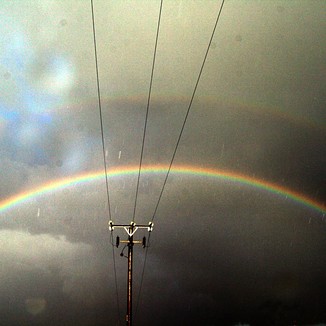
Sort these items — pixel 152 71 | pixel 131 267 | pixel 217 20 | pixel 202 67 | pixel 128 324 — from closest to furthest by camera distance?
pixel 217 20, pixel 202 67, pixel 152 71, pixel 128 324, pixel 131 267

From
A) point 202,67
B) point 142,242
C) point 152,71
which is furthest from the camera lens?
point 142,242

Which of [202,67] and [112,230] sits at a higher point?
[112,230]

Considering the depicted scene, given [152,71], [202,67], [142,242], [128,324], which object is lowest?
[128,324]

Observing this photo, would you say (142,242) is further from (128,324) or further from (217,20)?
(217,20)

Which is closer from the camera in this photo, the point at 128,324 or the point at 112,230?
the point at 128,324

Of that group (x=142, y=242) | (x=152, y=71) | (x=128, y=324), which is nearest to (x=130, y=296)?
(x=128, y=324)

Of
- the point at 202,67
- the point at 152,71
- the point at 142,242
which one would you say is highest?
the point at 142,242

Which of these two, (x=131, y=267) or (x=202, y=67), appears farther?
(x=131, y=267)

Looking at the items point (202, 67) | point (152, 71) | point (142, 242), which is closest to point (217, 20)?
point (202, 67)

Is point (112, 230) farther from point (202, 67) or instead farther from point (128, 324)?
point (202, 67)
